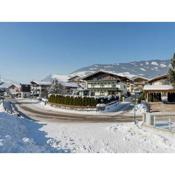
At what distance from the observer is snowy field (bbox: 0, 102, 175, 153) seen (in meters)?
9.65

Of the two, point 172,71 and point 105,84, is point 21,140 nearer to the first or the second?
point 172,71

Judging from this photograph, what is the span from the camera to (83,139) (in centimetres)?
1134

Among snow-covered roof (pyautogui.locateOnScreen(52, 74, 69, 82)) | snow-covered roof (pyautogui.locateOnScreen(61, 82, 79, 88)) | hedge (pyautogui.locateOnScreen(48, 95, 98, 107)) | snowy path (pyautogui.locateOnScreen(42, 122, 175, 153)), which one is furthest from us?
snow-covered roof (pyautogui.locateOnScreen(61, 82, 79, 88))

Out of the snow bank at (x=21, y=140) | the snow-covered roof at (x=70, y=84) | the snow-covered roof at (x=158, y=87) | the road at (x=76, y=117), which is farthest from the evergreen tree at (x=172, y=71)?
the snow-covered roof at (x=70, y=84)

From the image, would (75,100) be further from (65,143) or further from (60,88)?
(60,88)

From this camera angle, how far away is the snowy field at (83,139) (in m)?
9.65

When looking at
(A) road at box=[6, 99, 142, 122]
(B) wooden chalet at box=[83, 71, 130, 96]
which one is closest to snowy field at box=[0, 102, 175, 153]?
(A) road at box=[6, 99, 142, 122]

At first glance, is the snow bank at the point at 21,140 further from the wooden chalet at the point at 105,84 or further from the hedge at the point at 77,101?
the wooden chalet at the point at 105,84

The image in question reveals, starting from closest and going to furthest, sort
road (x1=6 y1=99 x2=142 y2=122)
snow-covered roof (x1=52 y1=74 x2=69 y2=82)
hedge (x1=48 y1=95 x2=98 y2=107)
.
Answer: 1. road (x1=6 y1=99 x2=142 y2=122)
2. hedge (x1=48 y1=95 x2=98 y2=107)
3. snow-covered roof (x1=52 y1=74 x2=69 y2=82)

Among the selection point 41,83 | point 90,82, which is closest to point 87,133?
point 90,82

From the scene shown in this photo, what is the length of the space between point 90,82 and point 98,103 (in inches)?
351

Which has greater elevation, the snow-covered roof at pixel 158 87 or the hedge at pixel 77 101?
the snow-covered roof at pixel 158 87

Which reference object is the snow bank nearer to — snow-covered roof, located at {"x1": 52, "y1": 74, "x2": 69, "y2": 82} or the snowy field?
the snowy field

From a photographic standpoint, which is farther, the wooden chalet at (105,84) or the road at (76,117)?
the wooden chalet at (105,84)
